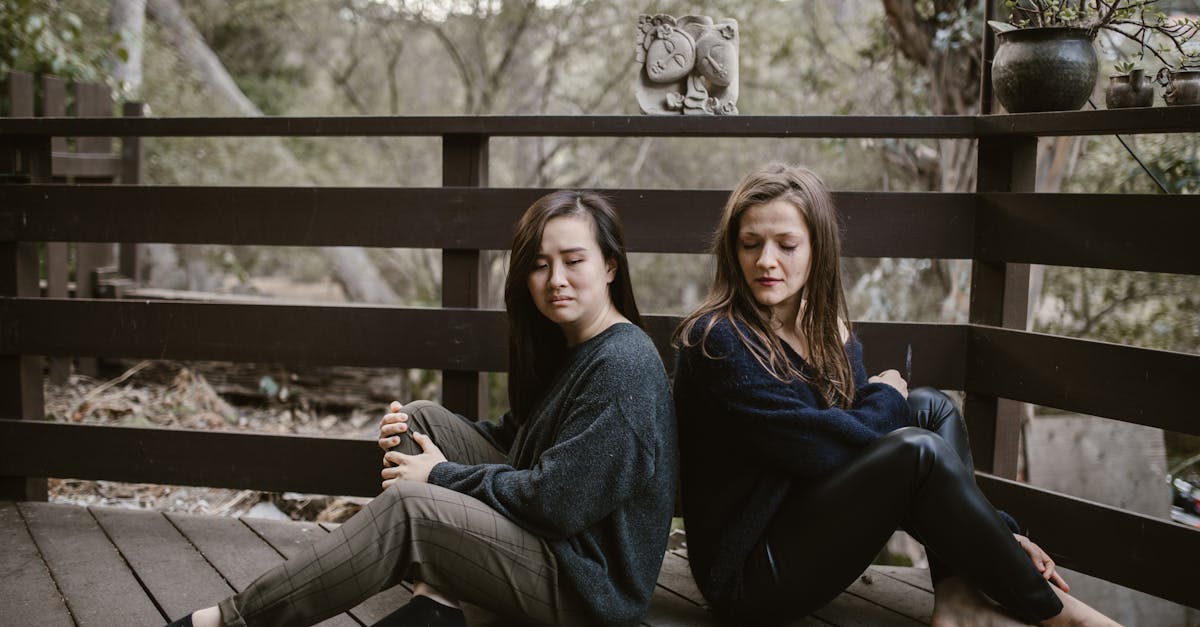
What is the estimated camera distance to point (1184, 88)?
6.79ft

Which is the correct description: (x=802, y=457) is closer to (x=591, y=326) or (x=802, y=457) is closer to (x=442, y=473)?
(x=591, y=326)

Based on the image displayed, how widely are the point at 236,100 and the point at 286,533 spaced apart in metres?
7.03

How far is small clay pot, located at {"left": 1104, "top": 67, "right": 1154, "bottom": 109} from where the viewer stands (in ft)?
7.08

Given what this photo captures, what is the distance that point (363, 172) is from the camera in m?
9.53

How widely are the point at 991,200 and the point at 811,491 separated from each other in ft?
3.43

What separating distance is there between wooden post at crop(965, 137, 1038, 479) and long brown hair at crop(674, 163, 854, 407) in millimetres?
664

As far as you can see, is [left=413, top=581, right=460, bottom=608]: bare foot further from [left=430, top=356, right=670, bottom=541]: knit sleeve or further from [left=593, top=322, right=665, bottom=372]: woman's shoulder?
[left=593, top=322, right=665, bottom=372]: woman's shoulder

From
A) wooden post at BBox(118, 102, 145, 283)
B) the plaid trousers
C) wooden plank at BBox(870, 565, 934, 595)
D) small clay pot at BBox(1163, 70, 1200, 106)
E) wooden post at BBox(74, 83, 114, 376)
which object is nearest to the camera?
the plaid trousers

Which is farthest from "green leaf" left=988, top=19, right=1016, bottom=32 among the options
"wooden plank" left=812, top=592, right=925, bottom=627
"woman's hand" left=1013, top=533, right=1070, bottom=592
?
"wooden plank" left=812, top=592, right=925, bottom=627

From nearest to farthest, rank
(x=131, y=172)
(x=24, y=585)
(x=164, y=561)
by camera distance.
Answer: (x=24, y=585) → (x=164, y=561) → (x=131, y=172)

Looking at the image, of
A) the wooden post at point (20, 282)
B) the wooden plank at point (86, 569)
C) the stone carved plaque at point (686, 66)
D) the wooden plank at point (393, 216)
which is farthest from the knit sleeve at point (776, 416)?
the wooden post at point (20, 282)

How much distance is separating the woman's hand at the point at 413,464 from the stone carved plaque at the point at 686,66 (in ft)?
3.50

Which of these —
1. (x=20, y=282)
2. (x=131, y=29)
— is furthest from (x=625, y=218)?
(x=131, y=29)

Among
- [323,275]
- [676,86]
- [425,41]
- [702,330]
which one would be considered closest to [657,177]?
[425,41]
